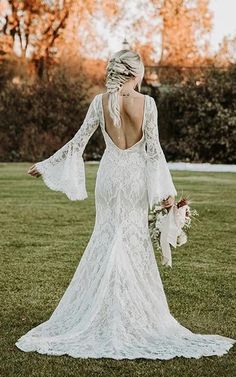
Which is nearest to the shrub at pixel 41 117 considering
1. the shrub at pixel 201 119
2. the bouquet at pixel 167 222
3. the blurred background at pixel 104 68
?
the blurred background at pixel 104 68

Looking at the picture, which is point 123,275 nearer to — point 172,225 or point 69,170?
point 172,225

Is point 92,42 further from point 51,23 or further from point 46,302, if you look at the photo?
point 46,302

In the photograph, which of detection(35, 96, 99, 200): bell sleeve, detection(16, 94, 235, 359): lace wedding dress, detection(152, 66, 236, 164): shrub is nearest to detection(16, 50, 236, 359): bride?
detection(16, 94, 235, 359): lace wedding dress

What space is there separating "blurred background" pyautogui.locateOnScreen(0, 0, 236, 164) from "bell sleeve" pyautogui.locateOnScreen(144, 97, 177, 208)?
19667mm

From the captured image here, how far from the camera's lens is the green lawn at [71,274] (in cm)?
467

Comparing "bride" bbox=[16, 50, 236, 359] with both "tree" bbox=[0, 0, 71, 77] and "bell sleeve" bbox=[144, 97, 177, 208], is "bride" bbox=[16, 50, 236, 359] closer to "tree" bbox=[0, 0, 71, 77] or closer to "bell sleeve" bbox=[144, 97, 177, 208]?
"bell sleeve" bbox=[144, 97, 177, 208]

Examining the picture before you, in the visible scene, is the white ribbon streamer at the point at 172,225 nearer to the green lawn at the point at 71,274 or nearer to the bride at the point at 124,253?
the bride at the point at 124,253

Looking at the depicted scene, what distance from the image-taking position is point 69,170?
18.2 ft

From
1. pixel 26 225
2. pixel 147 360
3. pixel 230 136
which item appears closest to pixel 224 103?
pixel 230 136

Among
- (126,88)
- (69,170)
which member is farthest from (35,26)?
(126,88)

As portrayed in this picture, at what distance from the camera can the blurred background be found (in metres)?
25.3

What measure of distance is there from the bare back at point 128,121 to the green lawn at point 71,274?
1.41m

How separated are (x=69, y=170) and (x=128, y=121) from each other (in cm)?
64

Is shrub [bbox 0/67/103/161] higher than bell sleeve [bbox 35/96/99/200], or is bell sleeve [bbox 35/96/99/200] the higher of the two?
bell sleeve [bbox 35/96/99/200]
